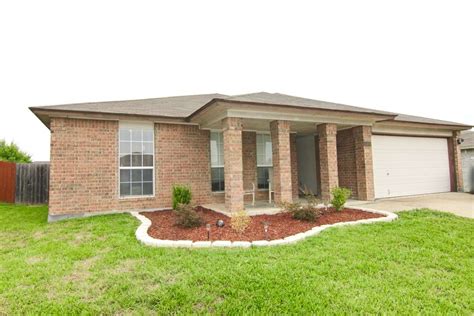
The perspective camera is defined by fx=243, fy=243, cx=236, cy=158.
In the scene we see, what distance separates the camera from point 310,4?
9.97m

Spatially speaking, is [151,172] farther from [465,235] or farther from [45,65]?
[45,65]

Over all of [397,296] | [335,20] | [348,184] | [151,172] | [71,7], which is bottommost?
[397,296]

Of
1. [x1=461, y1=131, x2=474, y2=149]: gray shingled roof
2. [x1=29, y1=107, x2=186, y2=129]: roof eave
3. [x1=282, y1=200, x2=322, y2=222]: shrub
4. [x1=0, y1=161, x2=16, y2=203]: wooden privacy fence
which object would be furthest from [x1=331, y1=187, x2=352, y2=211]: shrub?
[x1=0, y1=161, x2=16, y2=203]: wooden privacy fence

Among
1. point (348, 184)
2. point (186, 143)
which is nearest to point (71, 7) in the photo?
point (186, 143)

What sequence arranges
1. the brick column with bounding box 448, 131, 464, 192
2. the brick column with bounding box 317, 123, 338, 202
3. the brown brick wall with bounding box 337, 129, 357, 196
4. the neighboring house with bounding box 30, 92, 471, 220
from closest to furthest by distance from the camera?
the neighboring house with bounding box 30, 92, 471, 220 → the brick column with bounding box 317, 123, 338, 202 → the brown brick wall with bounding box 337, 129, 357, 196 → the brick column with bounding box 448, 131, 464, 192

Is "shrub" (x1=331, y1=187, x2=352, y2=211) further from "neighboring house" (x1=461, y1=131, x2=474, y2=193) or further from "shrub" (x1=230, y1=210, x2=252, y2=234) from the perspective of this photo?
"neighboring house" (x1=461, y1=131, x2=474, y2=193)

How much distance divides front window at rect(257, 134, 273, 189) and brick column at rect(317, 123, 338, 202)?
92.1 inches

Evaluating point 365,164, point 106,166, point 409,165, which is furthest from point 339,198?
point 106,166

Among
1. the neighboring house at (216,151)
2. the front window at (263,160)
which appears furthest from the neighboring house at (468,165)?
the front window at (263,160)

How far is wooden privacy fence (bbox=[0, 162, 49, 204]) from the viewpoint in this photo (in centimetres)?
1165

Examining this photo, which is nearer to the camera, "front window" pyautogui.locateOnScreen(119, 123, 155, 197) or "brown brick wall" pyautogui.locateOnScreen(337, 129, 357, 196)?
"front window" pyautogui.locateOnScreen(119, 123, 155, 197)

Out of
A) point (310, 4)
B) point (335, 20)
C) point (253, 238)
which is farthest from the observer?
point (335, 20)

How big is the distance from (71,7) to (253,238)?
10.1 meters

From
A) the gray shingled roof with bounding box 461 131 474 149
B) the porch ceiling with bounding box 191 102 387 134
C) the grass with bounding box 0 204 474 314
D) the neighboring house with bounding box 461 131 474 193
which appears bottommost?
the grass with bounding box 0 204 474 314
